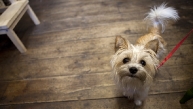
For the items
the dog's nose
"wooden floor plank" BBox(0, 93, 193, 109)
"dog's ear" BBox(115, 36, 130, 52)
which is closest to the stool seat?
"wooden floor plank" BBox(0, 93, 193, 109)

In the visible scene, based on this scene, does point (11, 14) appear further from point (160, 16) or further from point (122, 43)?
point (160, 16)

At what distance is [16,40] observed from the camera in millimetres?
1887

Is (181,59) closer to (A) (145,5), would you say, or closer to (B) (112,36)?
(B) (112,36)

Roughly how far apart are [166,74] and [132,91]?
0.52 m

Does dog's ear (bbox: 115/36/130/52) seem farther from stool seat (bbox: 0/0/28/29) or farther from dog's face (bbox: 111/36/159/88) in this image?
stool seat (bbox: 0/0/28/29)

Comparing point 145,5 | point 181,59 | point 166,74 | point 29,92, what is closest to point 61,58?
point 29,92

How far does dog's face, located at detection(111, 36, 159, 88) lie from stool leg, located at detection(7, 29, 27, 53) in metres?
1.41

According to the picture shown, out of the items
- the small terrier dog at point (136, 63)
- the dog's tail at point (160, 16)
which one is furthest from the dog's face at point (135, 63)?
the dog's tail at point (160, 16)

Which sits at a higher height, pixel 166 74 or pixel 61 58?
pixel 61 58

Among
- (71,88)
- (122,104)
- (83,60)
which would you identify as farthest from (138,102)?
(83,60)

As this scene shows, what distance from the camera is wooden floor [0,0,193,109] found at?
55.6 inches

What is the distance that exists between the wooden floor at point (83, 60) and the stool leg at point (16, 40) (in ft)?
0.27

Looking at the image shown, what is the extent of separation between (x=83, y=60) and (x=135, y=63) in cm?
91

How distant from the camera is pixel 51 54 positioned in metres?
1.94
